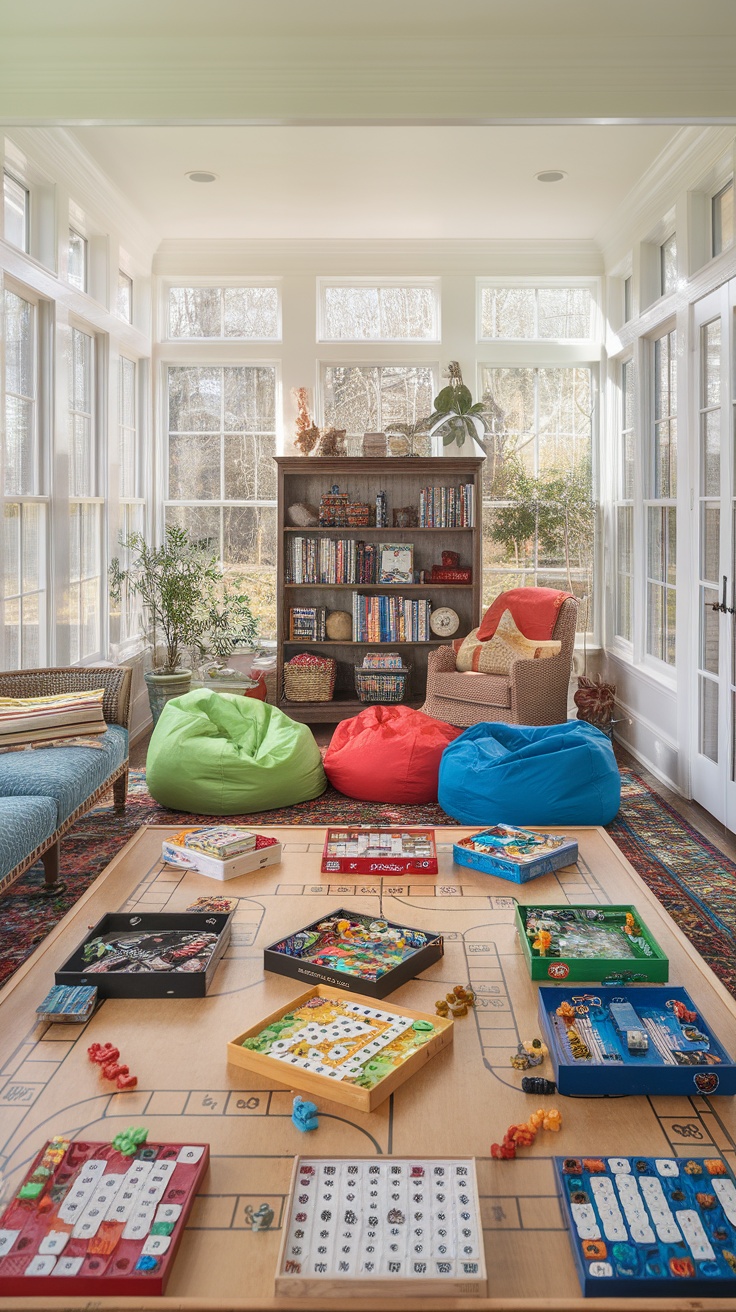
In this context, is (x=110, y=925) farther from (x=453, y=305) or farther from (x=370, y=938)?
(x=453, y=305)

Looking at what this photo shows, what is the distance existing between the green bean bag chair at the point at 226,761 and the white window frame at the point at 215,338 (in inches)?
123

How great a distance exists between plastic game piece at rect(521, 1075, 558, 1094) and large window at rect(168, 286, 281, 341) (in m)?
6.46

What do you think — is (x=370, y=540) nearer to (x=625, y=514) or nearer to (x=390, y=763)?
(x=625, y=514)

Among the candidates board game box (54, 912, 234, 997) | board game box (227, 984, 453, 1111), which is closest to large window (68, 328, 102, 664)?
board game box (54, 912, 234, 997)

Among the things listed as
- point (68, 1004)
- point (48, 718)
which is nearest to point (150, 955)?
point (68, 1004)

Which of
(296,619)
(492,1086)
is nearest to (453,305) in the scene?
(296,619)

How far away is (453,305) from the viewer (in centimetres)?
723

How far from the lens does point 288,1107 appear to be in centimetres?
163

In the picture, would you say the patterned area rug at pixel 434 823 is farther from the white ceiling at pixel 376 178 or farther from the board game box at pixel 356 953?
the white ceiling at pixel 376 178

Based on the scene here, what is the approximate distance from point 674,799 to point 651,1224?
13.4ft

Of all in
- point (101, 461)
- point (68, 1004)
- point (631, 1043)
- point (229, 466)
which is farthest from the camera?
point (229, 466)

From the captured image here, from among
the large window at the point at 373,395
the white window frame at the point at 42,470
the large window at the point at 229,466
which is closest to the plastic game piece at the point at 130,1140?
the white window frame at the point at 42,470

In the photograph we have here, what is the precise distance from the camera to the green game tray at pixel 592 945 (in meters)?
2.06

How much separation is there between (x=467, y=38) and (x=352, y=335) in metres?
3.96
